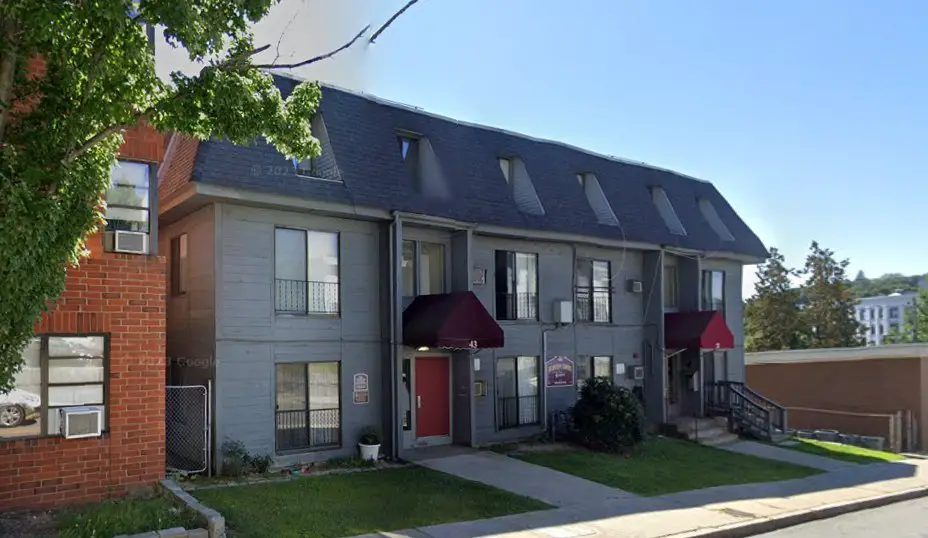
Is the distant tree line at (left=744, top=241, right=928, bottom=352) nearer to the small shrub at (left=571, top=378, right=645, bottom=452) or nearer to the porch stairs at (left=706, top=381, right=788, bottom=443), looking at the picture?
the porch stairs at (left=706, top=381, right=788, bottom=443)

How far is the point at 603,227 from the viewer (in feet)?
66.2

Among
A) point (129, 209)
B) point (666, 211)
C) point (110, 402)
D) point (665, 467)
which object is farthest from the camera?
point (666, 211)

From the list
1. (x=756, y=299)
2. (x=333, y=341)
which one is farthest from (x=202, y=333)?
(x=756, y=299)

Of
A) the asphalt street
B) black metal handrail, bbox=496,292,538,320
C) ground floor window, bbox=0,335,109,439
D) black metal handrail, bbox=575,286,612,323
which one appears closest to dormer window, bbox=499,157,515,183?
black metal handrail, bbox=496,292,538,320

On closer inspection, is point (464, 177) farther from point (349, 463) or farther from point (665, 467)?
point (665, 467)

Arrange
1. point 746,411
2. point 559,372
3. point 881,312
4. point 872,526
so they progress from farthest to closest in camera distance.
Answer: point 881,312
point 746,411
point 559,372
point 872,526

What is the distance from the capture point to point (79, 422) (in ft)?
31.9

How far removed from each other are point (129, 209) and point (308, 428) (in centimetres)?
565

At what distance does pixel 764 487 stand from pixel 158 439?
11414mm

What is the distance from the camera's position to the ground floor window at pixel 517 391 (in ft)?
59.4

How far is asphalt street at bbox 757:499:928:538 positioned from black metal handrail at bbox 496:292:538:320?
8390 millimetres

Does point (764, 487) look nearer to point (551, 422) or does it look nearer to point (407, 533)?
point (551, 422)

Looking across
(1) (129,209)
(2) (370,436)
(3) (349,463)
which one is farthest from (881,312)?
(1) (129,209)

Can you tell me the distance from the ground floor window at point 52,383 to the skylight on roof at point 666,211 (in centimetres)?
1703
